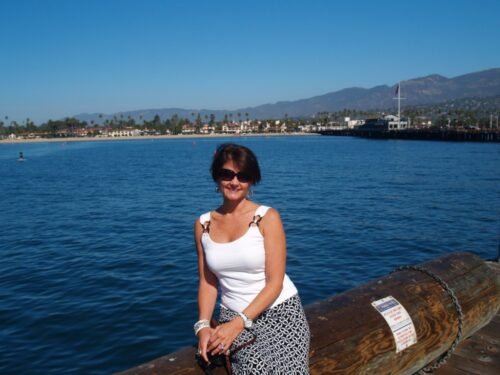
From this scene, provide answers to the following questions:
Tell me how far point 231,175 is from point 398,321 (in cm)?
235

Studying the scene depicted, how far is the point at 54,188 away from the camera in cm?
3825

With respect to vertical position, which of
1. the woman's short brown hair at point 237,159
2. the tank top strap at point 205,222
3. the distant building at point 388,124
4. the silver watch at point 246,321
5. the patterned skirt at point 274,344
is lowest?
the distant building at point 388,124

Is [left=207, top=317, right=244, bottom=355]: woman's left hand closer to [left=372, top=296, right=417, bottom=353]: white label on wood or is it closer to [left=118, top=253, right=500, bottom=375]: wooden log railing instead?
[left=118, top=253, right=500, bottom=375]: wooden log railing

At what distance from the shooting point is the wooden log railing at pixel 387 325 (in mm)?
3730

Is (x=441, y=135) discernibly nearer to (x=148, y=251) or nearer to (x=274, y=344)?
(x=148, y=251)

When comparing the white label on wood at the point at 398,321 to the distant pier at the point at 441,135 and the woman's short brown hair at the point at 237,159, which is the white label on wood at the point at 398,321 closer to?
the woman's short brown hair at the point at 237,159

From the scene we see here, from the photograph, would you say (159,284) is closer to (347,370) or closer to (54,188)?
(347,370)

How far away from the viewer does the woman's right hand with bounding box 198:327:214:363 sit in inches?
120

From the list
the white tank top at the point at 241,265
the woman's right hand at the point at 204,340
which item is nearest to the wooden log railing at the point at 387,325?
the woman's right hand at the point at 204,340

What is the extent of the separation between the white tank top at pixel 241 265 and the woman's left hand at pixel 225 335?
0.66ft

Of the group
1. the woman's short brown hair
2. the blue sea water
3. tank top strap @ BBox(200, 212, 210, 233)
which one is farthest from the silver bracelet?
the blue sea water

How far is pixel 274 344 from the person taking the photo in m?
3.05

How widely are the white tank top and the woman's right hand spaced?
0.23 metres

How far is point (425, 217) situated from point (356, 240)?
651 centimetres
